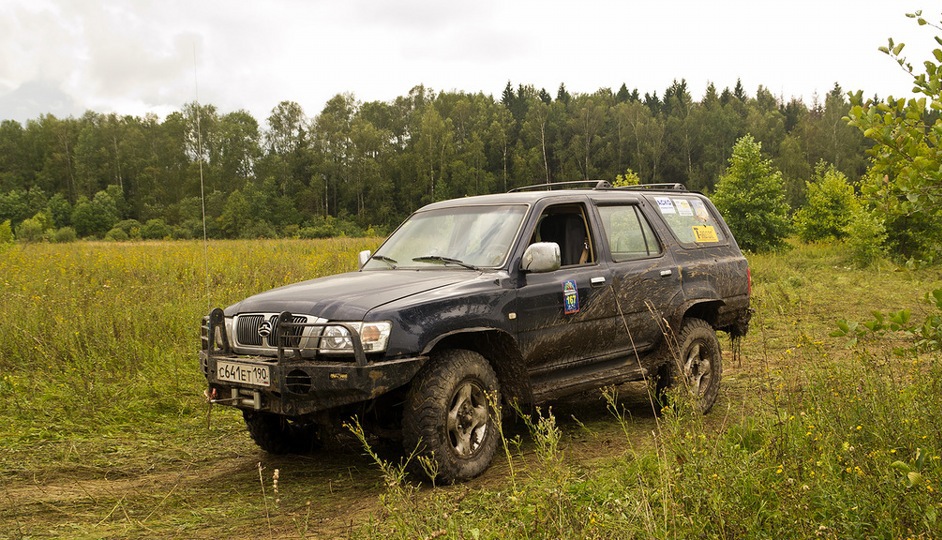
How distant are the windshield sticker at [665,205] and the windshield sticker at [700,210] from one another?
0.40 meters

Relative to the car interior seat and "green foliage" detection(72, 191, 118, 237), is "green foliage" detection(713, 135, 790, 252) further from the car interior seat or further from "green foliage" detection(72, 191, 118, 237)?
"green foliage" detection(72, 191, 118, 237)

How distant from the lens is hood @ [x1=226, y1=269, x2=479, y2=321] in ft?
15.0

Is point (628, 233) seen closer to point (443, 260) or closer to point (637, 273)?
point (637, 273)

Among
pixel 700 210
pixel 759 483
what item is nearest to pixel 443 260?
pixel 759 483

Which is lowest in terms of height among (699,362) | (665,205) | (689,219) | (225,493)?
(225,493)

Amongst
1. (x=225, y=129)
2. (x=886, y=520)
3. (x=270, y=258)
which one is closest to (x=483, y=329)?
(x=886, y=520)

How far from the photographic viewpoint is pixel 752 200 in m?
24.3

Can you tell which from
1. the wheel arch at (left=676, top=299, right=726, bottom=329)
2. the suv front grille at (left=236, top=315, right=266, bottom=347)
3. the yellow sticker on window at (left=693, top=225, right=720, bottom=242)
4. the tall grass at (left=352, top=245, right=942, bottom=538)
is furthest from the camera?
the yellow sticker on window at (left=693, top=225, right=720, bottom=242)

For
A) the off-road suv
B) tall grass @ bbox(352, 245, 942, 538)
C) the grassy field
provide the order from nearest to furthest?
tall grass @ bbox(352, 245, 942, 538)
the grassy field
the off-road suv

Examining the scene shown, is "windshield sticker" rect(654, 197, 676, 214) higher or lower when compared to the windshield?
higher

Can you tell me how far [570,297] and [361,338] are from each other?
1.85 metres

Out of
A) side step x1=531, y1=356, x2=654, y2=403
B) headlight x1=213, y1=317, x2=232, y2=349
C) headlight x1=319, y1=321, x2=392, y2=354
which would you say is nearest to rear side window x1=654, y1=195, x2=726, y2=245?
side step x1=531, y1=356, x2=654, y2=403

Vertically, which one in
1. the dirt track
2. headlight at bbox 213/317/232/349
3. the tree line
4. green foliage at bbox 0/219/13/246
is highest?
the tree line

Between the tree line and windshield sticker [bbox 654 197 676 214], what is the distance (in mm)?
63555
